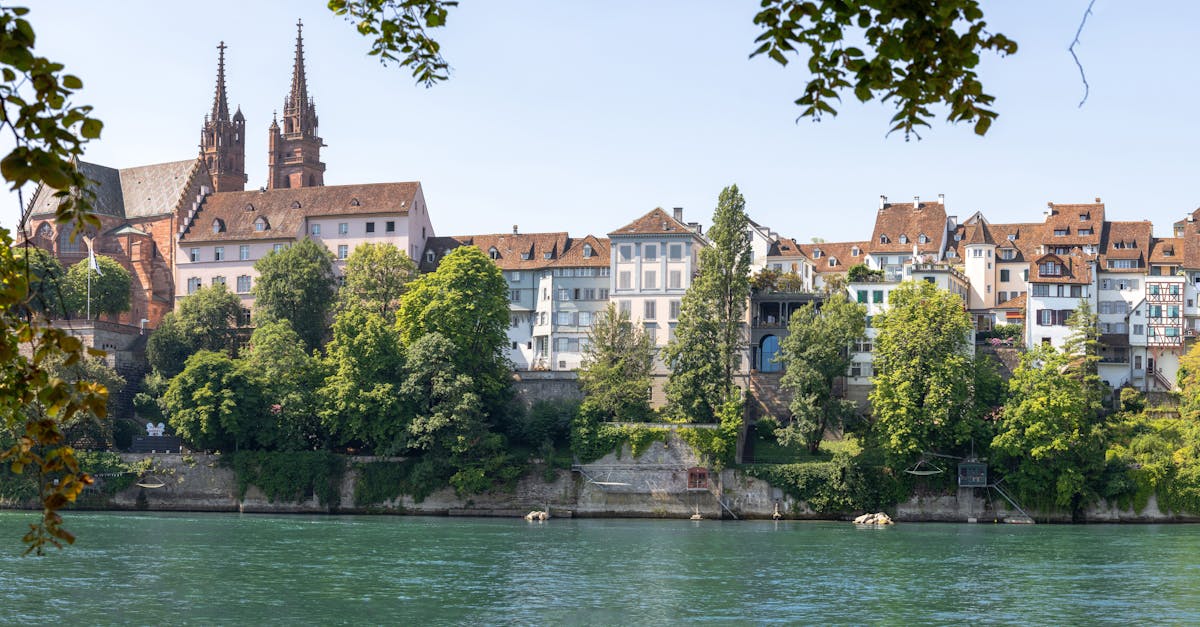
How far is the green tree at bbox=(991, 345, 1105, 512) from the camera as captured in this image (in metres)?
81.4

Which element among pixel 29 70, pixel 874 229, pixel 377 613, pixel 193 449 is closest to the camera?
pixel 29 70

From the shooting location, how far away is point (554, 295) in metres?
106

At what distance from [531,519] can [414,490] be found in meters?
6.90

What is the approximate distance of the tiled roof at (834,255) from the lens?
4801 inches

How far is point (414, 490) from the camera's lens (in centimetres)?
8438

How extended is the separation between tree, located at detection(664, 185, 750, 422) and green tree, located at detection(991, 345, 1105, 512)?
15.0 meters

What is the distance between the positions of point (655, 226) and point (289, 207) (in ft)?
98.4

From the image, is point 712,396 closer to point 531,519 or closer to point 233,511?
point 531,519

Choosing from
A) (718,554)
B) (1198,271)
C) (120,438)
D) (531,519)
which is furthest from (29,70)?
(1198,271)

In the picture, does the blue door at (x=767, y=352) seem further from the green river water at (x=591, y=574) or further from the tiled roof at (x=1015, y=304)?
the green river water at (x=591, y=574)

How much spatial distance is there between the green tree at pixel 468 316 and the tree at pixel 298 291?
11399mm

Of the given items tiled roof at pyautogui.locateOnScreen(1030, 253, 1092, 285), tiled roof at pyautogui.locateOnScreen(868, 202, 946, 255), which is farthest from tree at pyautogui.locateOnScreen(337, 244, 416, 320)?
tiled roof at pyautogui.locateOnScreen(1030, 253, 1092, 285)

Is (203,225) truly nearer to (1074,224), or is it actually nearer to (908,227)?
(908,227)

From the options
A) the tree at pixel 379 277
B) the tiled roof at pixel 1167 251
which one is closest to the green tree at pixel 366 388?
the tree at pixel 379 277
